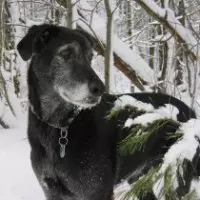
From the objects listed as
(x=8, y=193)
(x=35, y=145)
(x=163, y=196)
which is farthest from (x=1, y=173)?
(x=163, y=196)

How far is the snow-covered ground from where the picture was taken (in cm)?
493

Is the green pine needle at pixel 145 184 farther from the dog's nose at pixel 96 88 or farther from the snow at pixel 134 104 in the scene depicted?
the dog's nose at pixel 96 88

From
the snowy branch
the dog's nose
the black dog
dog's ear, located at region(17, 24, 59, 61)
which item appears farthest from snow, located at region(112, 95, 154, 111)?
the snowy branch

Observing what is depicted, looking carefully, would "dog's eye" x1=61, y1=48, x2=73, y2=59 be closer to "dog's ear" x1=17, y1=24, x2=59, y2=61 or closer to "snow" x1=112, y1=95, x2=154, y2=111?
"dog's ear" x1=17, y1=24, x2=59, y2=61

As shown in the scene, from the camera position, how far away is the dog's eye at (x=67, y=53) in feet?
11.1

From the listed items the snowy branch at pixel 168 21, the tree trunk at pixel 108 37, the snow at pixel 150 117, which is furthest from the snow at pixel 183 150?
the tree trunk at pixel 108 37

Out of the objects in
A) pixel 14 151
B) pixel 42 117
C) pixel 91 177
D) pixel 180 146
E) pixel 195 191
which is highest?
pixel 180 146

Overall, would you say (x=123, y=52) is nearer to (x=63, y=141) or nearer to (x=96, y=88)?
(x=63, y=141)

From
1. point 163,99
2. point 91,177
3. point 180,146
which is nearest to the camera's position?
point 180,146

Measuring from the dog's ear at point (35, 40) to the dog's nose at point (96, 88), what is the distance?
588 millimetres

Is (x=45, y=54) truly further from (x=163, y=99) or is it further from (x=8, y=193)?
(x=8, y=193)

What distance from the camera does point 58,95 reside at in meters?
3.50

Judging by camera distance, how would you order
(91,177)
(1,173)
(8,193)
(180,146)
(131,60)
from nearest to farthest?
(180,146) → (91,177) → (8,193) → (1,173) → (131,60)

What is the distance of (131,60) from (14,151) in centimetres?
241
